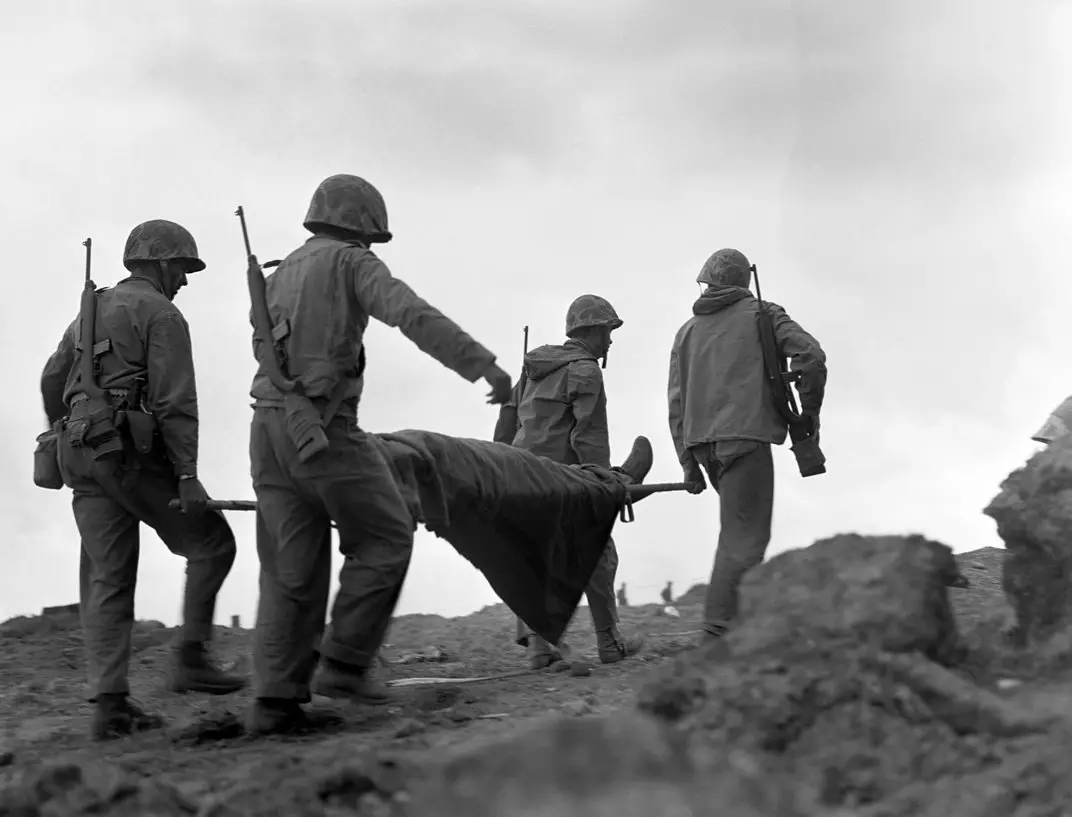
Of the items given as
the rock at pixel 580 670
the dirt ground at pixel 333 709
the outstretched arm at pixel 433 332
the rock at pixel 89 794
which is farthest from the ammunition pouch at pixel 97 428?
the rock at pixel 580 670

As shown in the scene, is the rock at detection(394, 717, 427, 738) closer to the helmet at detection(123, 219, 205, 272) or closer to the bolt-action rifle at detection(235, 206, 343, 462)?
the bolt-action rifle at detection(235, 206, 343, 462)

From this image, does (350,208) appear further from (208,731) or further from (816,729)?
(816,729)

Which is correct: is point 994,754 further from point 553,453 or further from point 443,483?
point 553,453

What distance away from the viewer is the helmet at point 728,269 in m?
9.49

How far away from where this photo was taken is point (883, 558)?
15.7 ft

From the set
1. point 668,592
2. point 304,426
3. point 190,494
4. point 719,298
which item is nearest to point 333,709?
point 190,494

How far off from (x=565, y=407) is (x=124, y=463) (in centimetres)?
335

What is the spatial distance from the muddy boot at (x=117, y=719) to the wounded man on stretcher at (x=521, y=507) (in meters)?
1.20

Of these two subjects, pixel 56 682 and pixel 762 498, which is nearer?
pixel 762 498

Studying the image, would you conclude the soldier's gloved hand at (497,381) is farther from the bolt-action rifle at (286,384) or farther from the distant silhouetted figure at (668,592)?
the distant silhouetted figure at (668,592)

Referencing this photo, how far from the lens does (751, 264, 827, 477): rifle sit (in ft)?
30.0

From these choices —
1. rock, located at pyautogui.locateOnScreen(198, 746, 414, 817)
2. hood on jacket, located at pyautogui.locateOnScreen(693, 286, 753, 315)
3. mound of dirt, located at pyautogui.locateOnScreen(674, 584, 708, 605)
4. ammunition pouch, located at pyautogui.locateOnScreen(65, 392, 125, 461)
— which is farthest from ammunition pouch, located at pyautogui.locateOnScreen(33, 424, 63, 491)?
mound of dirt, located at pyautogui.locateOnScreen(674, 584, 708, 605)

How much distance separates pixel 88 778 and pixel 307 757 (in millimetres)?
816

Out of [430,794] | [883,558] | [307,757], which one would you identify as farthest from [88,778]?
[883,558]
